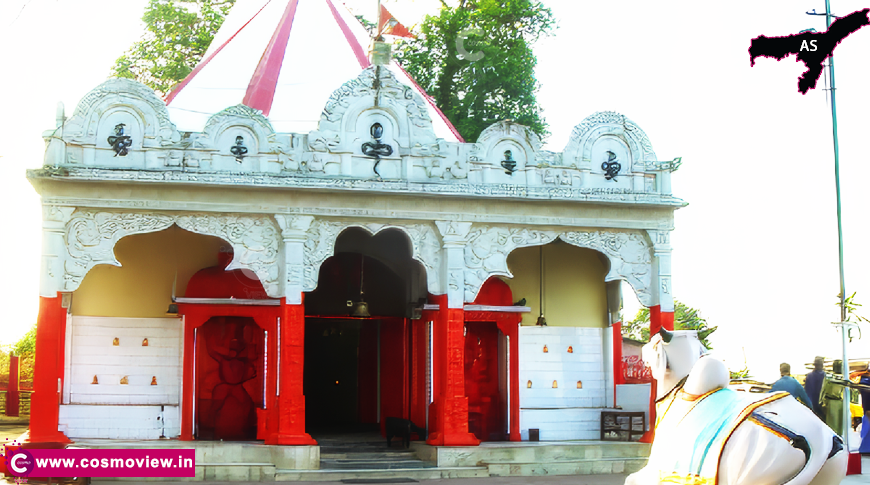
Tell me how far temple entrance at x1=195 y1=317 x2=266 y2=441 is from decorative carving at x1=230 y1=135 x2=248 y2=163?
275cm

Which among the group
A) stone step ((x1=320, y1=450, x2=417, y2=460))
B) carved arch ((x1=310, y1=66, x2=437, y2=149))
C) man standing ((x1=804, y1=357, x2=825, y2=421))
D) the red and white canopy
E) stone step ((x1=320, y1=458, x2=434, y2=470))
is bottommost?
stone step ((x1=320, y1=458, x2=434, y2=470))

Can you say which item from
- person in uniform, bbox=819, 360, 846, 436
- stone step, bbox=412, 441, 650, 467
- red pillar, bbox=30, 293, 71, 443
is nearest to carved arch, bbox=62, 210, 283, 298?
red pillar, bbox=30, 293, 71, 443

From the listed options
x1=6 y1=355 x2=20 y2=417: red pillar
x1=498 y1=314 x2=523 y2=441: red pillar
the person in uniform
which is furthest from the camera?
x1=6 y1=355 x2=20 y2=417: red pillar

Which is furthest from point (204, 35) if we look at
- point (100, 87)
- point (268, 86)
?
point (100, 87)

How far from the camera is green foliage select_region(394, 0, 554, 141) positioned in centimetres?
2280

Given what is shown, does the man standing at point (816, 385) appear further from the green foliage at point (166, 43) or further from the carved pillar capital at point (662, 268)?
the green foliage at point (166, 43)

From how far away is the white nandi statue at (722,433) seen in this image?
4922 millimetres

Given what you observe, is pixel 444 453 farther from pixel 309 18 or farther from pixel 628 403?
pixel 309 18

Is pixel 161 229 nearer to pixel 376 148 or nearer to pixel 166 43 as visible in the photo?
pixel 376 148

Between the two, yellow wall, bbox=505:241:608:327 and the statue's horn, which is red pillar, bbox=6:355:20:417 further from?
the statue's horn

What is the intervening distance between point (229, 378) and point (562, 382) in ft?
17.3

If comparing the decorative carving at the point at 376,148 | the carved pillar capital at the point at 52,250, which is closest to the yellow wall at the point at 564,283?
the decorative carving at the point at 376,148

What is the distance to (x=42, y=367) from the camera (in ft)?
37.8

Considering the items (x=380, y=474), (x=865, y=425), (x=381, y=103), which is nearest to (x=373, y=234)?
(x=381, y=103)
